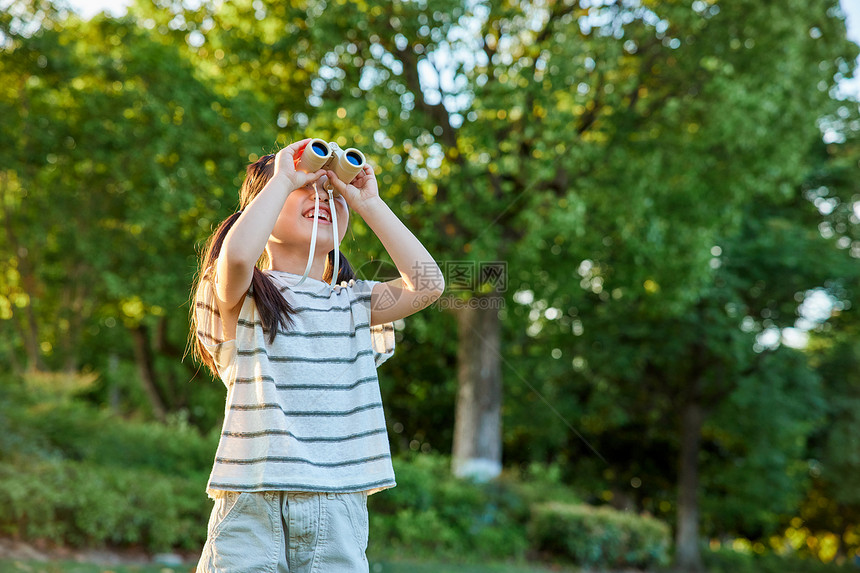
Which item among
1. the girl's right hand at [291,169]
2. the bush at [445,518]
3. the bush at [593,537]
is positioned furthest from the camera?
the bush at [593,537]

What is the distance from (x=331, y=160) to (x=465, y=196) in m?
8.28

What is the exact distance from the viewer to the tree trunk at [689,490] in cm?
1652

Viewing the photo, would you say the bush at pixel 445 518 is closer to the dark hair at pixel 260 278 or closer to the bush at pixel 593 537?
the bush at pixel 593 537

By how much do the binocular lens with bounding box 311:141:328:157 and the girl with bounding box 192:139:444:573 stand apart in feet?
0.15

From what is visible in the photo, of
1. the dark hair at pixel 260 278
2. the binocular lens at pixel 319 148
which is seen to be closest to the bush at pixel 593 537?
the dark hair at pixel 260 278

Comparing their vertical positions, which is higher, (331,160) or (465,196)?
(465,196)

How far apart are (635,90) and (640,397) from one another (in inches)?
364

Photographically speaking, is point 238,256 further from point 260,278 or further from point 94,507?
point 94,507

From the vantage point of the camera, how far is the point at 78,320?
13695 mm

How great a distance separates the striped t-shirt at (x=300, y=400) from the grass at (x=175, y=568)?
10.3ft

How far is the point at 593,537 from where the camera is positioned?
9430mm

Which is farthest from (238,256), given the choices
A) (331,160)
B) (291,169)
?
(331,160)

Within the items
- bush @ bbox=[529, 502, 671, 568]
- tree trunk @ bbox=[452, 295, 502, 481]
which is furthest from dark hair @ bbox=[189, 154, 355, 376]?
tree trunk @ bbox=[452, 295, 502, 481]

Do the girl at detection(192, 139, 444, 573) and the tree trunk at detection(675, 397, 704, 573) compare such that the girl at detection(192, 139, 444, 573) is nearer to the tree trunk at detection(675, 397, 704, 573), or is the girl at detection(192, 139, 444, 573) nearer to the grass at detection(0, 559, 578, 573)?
the grass at detection(0, 559, 578, 573)
